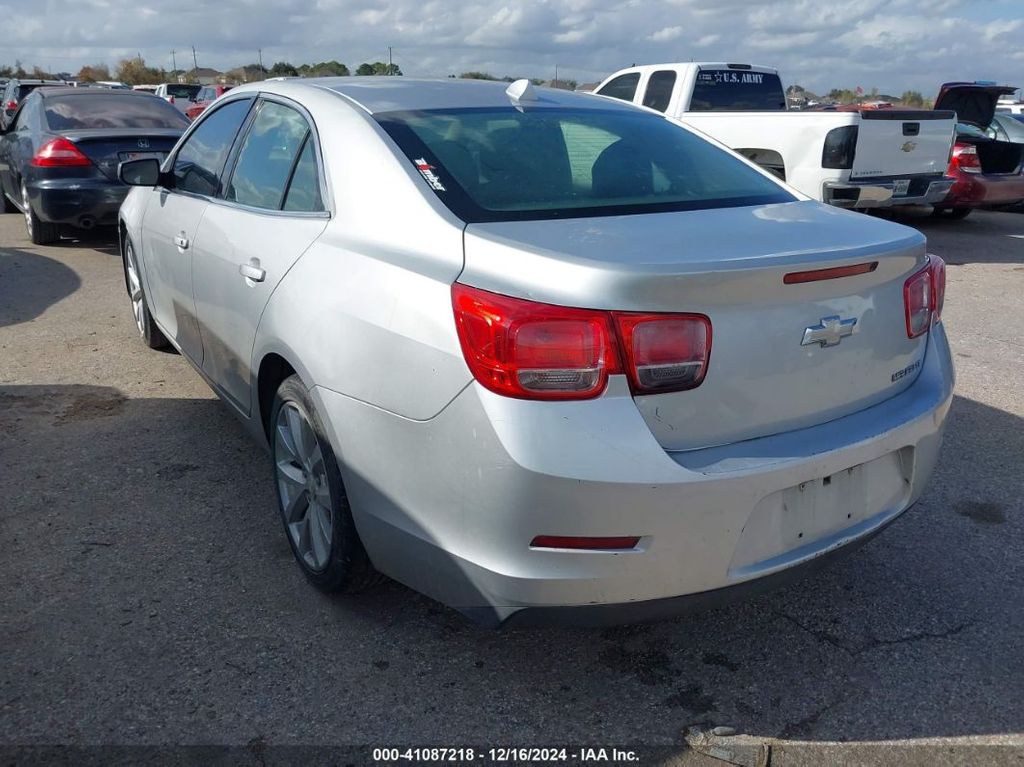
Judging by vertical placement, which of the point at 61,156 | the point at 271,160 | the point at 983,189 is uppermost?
the point at 271,160

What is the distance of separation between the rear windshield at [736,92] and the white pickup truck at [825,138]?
0.01 meters

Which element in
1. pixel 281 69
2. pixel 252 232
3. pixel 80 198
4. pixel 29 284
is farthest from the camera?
pixel 281 69

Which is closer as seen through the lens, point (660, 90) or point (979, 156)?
point (660, 90)

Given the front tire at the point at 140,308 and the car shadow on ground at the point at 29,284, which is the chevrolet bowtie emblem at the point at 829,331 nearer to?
the front tire at the point at 140,308

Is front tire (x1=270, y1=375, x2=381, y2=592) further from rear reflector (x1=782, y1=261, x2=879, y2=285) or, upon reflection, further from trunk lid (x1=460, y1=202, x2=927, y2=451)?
rear reflector (x1=782, y1=261, x2=879, y2=285)

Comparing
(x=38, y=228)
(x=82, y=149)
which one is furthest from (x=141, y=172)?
(x=38, y=228)

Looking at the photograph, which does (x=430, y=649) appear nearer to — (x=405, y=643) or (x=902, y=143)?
(x=405, y=643)

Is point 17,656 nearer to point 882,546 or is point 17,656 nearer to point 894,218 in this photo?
point 882,546

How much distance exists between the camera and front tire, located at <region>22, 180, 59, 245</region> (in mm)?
9344

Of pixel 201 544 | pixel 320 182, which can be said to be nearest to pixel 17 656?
pixel 201 544

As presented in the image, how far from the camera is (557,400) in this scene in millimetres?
2176

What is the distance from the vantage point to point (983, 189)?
1127 cm

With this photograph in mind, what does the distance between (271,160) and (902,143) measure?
7.66 m

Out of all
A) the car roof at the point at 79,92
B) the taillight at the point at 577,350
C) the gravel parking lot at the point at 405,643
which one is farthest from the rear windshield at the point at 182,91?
the taillight at the point at 577,350
